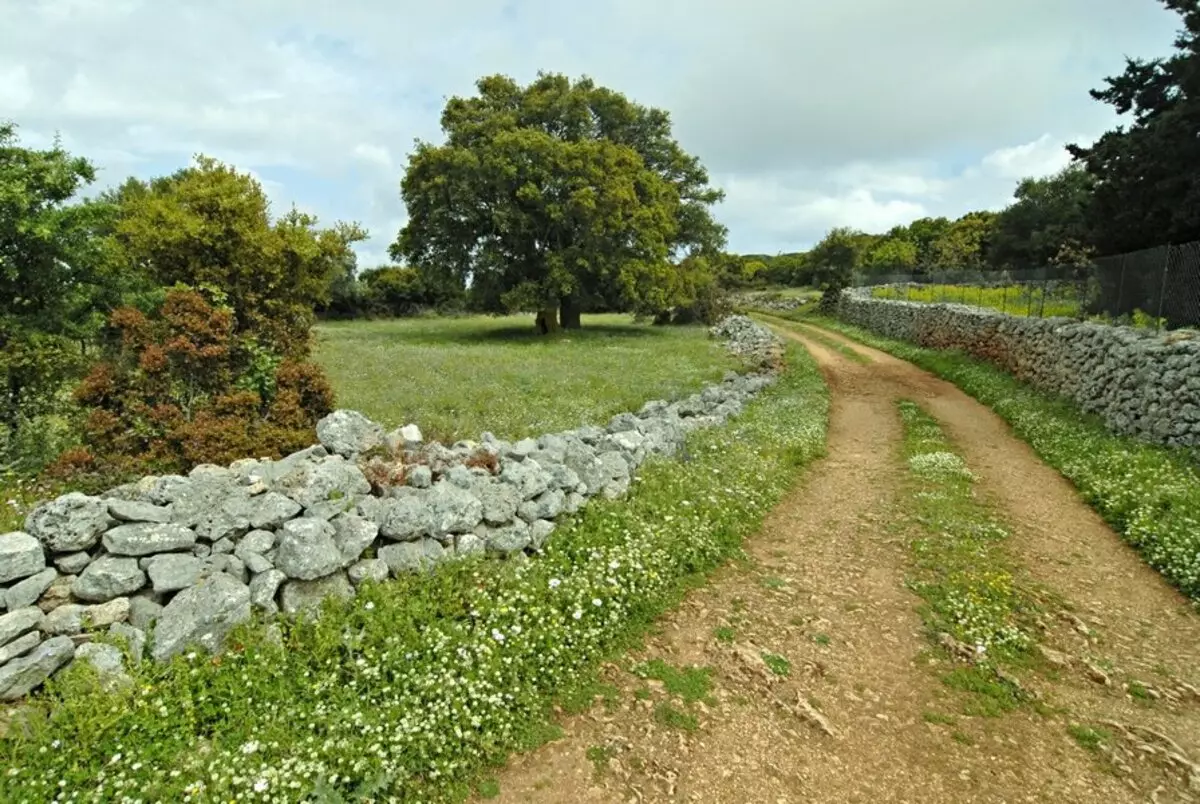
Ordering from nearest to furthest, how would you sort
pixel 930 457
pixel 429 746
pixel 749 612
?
1. pixel 429 746
2. pixel 749 612
3. pixel 930 457

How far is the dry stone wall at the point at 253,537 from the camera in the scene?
15.4 feet

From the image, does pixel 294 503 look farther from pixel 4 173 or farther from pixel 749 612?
pixel 4 173

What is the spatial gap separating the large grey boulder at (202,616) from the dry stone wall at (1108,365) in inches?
547

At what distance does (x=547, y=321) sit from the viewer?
3306 cm

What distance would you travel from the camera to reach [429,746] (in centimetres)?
445

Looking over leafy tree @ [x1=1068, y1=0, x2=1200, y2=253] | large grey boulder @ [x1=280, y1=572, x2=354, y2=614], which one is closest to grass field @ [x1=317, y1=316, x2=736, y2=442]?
large grey boulder @ [x1=280, y1=572, x2=354, y2=614]

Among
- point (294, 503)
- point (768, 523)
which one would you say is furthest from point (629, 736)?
point (768, 523)

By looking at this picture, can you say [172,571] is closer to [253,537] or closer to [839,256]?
[253,537]


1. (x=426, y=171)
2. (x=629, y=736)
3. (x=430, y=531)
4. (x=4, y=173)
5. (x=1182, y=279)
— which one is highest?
(x=426, y=171)

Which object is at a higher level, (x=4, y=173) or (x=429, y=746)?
(x=4, y=173)

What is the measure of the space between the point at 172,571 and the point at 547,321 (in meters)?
Result: 28.5

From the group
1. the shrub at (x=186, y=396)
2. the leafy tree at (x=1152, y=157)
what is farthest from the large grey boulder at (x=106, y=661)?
the leafy tree at (x=1152, y=157)

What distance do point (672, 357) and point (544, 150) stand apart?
41.4 ft

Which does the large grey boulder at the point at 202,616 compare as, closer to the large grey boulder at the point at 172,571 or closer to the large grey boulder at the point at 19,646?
the large grey boulder at the point at 172,571
